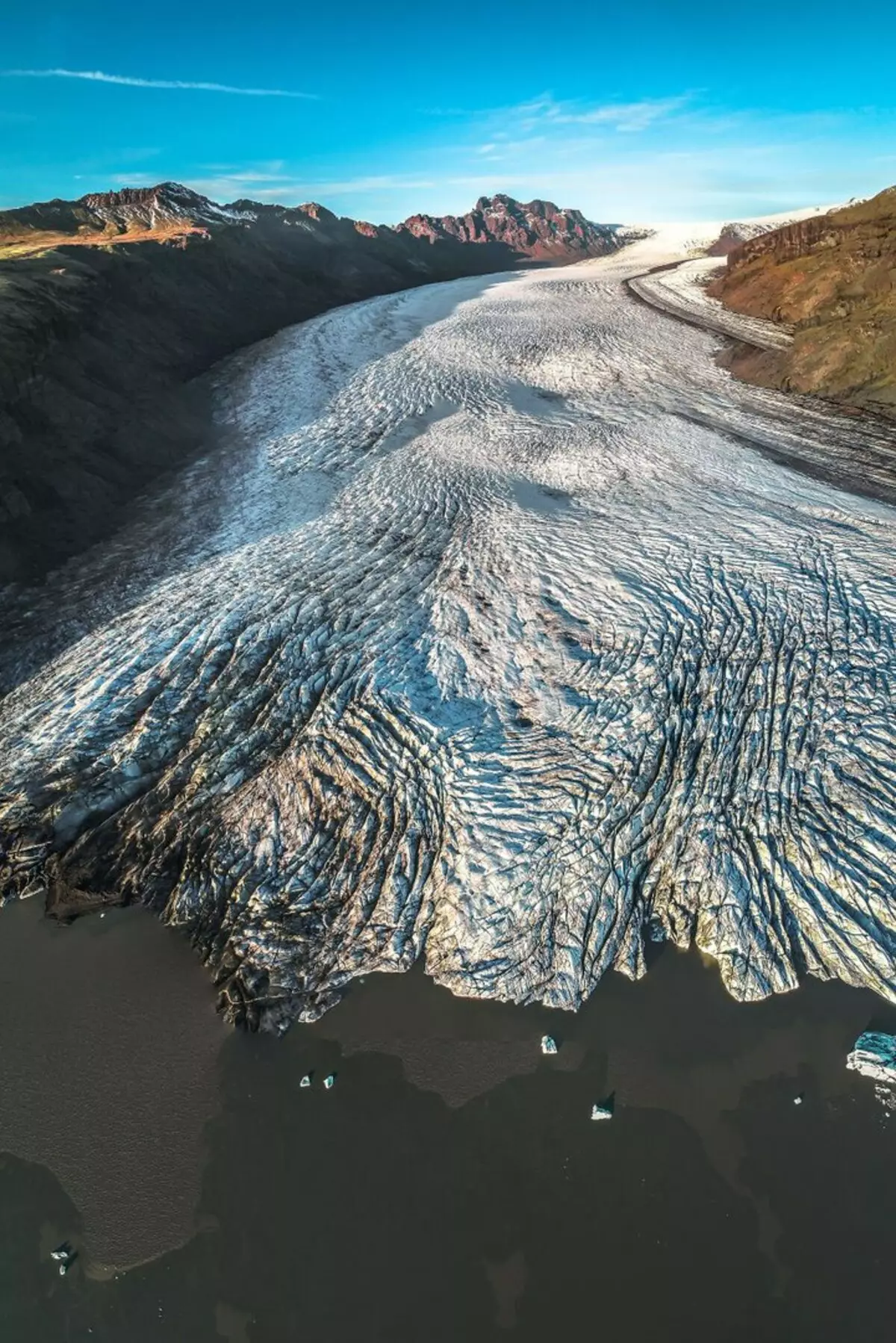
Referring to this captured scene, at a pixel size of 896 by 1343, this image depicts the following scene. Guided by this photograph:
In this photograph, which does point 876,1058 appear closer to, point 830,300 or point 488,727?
point 488,727

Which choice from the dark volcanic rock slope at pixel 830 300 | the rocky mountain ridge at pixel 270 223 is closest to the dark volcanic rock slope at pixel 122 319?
the rocky mountain ridge at pixel 270 223

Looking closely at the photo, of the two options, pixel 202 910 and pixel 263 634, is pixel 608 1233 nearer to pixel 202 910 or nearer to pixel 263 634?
pixel 202 910

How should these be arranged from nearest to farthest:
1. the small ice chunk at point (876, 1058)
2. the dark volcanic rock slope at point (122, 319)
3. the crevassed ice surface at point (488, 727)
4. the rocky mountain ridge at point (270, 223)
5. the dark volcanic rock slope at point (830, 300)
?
1. the small ice chunk at point (876, 1058)
2. the crevassed ice surface at point (488, 727)
3. the dark volcanic rock slope at point (122, 319)
4. the dark volcanic rock slope at point (830, 300)
5. the rocky mountain ridge at point (270, 223)

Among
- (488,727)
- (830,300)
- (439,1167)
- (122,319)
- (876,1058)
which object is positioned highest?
(122,319)

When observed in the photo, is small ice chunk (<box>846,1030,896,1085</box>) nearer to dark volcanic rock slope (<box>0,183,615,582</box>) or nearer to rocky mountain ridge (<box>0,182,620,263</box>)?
dark volcanic rock slope (<box>0,183,615,582</box>)

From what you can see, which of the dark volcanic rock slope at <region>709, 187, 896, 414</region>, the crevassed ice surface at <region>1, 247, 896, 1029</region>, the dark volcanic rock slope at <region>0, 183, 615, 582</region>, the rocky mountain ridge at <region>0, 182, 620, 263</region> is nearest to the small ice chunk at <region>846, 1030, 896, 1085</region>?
the crevassed ice surface at <region>1, 247, 896, 1029</region>

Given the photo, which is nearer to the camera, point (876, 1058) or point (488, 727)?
point (876, 1058)

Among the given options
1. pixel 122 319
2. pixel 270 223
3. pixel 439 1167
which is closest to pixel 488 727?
pixel 439 1167

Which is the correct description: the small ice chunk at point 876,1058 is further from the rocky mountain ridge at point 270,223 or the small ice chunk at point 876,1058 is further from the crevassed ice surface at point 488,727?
the rocky mountain ridge at point 270,223
